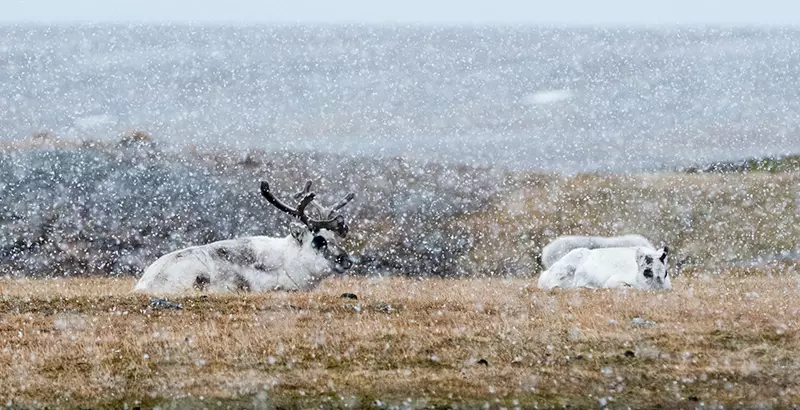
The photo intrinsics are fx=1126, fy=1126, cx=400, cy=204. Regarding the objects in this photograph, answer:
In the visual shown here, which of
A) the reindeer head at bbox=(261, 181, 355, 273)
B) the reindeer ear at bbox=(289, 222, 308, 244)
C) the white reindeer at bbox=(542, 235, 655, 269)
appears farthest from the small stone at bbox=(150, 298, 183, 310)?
the white reindeer at bbox=(542, 235, 655, 269)

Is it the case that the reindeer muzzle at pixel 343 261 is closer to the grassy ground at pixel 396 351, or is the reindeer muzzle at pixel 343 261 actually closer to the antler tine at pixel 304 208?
the antler tine at pixel 304 208

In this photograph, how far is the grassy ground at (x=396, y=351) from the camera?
15000 millimetres

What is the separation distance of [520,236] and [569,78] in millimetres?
35547

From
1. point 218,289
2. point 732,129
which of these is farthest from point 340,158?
point 218,289

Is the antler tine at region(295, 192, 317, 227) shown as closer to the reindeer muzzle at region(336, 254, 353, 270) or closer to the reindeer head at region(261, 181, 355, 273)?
the reindeer head at region(261, 181, 355, 273)

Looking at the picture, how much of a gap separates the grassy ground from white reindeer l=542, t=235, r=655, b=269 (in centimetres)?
1026

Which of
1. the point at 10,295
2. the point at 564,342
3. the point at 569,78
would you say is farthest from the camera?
the point at 569,78

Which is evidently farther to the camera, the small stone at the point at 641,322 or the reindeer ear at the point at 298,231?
the reindeer ear at the point at 298,231

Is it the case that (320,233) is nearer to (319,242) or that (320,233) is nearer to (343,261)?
(319,242)

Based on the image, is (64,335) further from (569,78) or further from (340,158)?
(569,78)

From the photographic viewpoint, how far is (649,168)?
55.6 meters

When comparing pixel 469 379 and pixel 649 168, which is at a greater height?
pixel 469 379

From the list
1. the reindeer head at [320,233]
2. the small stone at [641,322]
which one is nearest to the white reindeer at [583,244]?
the reindeer head at [320,233]

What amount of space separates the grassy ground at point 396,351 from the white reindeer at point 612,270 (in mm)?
2441
